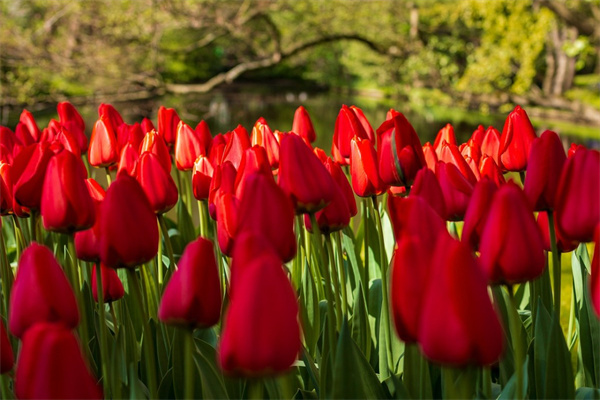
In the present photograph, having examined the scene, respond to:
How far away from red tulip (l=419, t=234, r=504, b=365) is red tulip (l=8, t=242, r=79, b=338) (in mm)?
546

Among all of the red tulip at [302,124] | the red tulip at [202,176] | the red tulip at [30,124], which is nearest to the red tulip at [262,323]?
the red tulip at [202,176]

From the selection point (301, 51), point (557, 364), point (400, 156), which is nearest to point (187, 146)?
point (400, 156)

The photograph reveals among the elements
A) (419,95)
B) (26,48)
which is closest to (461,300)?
(26,48)

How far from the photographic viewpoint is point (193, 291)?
1023 mm

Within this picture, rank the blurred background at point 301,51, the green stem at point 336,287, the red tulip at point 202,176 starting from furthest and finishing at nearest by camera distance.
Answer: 1. the blurred background at point 301,51
2. the red tulip at point 202,176
3. the green stem at point 336,287

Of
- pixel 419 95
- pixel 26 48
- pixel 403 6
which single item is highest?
pixel 403 6

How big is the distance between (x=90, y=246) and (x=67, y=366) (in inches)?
27.0

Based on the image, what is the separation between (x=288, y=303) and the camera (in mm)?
838

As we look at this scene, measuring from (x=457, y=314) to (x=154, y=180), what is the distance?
3.08ft

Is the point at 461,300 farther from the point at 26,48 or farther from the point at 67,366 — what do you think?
the point at 26,48

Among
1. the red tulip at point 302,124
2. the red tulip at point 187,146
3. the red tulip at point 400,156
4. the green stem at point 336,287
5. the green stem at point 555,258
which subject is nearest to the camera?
the green stem at point 555,258

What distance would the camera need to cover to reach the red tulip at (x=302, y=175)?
51.1 inches

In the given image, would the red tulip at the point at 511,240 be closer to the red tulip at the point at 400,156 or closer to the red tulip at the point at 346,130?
the red tulip at the point at 400,156

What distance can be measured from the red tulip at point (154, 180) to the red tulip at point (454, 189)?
0.64 meters
